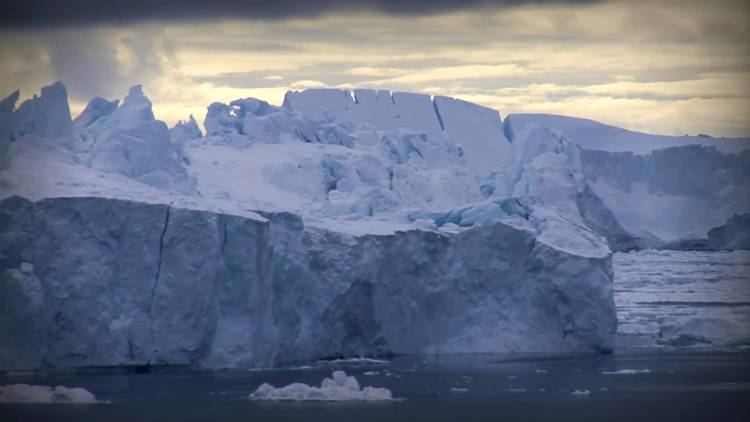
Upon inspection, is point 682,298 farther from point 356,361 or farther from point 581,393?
point 581,393

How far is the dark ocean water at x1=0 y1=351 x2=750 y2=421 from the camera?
20.7 meters

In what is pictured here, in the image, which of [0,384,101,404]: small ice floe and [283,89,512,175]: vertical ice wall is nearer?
[0,384,101,404]: small ice floe

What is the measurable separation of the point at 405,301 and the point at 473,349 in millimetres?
1533

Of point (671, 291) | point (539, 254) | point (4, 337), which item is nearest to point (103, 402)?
point (4, 337)

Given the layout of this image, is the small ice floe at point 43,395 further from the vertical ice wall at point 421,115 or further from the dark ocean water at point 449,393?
the vertical ice wall at point 421,115

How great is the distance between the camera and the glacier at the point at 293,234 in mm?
23453

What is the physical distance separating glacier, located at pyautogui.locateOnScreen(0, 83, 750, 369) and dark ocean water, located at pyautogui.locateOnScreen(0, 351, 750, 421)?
541 mm

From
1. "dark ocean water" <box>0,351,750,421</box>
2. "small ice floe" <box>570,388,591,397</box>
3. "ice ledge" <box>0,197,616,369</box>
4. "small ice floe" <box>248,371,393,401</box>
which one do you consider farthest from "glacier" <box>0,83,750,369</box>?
"small ice floe" <box>570,388,591,397</box>

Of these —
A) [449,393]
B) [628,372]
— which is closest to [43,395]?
[449,393]

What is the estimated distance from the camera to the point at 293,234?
25.6 metres

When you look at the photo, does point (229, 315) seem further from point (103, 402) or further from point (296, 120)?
point (296, 120)

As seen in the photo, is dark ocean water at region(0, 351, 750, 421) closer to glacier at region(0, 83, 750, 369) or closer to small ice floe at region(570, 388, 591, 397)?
small ice floe at region(570, 388, 591, 397)

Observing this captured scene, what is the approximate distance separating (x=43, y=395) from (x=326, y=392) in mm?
3694

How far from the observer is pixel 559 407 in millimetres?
21734
